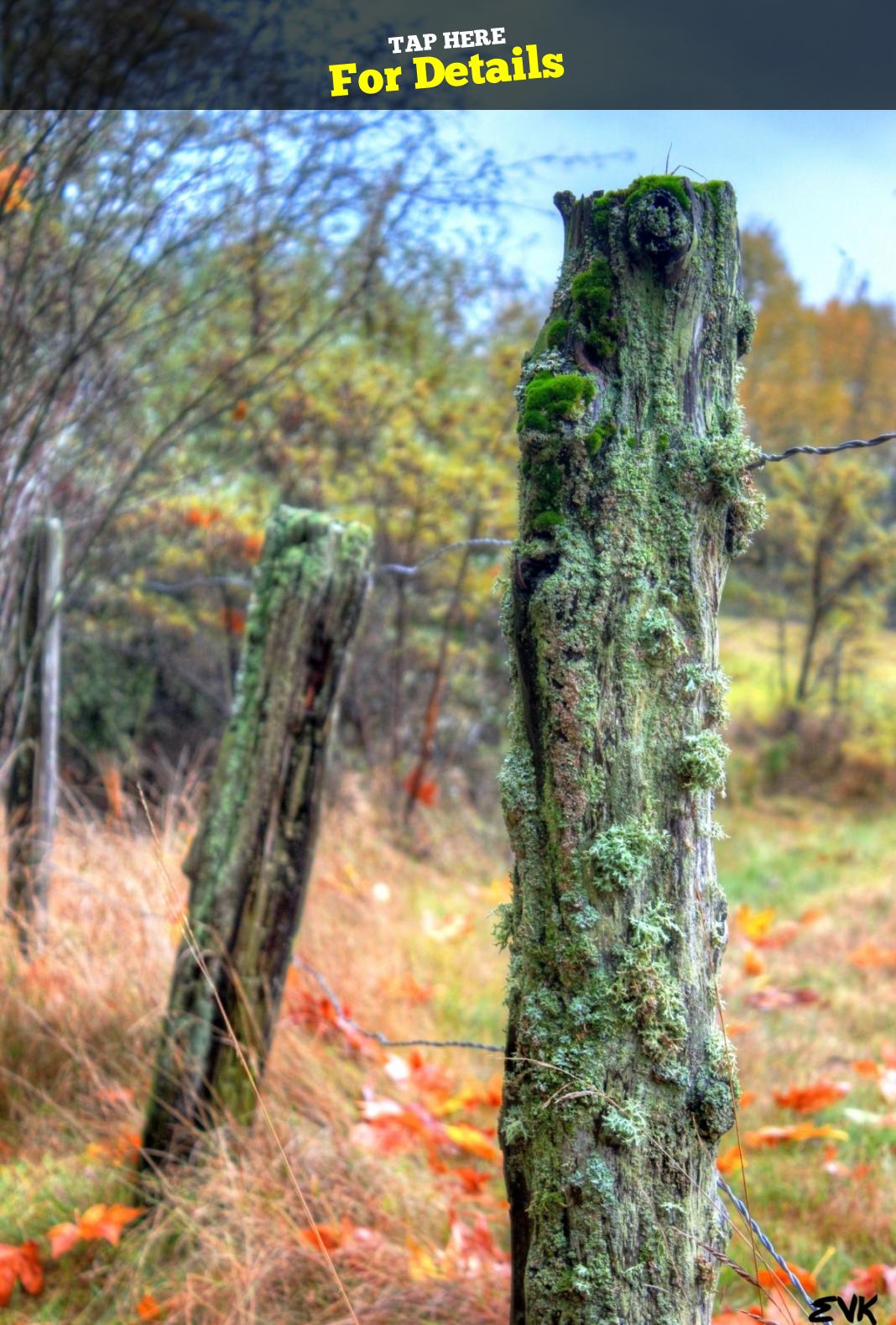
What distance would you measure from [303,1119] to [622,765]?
1901 mm

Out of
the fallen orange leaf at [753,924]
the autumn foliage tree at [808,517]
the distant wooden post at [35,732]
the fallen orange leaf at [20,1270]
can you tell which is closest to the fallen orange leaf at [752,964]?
the fallen orange leaf at [753,924]

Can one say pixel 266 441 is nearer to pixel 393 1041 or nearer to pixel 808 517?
pixel 393 1041

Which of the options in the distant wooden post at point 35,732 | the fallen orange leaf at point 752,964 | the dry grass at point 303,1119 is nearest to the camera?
the dry grass at point 303,1119

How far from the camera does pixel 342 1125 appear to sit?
273 cm

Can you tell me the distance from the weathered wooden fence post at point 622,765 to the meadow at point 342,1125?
0.56 feet

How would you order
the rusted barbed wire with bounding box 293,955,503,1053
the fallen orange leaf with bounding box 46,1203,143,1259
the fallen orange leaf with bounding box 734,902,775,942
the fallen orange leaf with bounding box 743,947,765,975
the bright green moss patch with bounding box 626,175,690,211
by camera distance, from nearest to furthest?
the bright green moss patch with bounding box 626,175,690,211, the rusted barbed wire with bounding box 293,955,503,1053, the fallen orange leaf with bounding box 46,1203,143,1259, the fallen orange leaf with bounding box 743,947,765,975, the fallen orange leaf with bounding box 734,902,775,942

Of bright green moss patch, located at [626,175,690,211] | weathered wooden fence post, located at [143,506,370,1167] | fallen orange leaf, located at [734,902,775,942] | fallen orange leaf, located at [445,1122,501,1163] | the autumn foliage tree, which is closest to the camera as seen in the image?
bright green moss patch, located at [626,175,690,211]

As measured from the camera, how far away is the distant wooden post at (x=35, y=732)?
3.52 metres

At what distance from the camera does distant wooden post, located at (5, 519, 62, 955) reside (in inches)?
139

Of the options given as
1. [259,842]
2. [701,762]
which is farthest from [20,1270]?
[701,762]

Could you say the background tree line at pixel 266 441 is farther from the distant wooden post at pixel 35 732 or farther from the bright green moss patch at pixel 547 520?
the bright green moss patch at pixel 547 520

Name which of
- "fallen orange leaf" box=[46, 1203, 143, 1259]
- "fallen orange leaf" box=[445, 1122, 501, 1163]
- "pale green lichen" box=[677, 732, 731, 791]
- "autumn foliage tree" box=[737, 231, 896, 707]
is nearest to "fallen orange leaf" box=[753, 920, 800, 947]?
"fallen orange leaf" box=[445, 1122, 501, 1163]

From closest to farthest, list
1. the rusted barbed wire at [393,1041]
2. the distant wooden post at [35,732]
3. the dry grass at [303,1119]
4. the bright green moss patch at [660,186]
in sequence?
the bright green moss patch at [660,186] → the rusted barbed wire at [393,1041] → the dry grass at [303,1119] → the distant wooden post at [35,732]

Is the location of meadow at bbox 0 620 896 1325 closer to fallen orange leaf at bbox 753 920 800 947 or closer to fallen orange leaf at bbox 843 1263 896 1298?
fallen orange leaf at bbox 843 1263 896 1298
